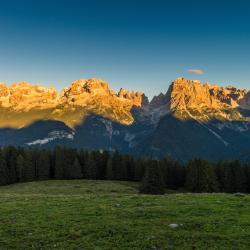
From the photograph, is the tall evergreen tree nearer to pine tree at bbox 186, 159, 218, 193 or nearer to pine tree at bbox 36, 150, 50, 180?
pine tree at bbox 36, 150, 50, 180

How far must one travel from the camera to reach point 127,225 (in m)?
26.7

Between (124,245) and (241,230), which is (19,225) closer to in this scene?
(124,245)

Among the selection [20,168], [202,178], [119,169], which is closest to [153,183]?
[202,178]

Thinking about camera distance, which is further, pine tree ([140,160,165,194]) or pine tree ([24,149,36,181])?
pine tree ([24,149,36,181])

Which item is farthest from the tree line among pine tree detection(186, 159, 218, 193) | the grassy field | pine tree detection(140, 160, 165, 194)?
the grassy field

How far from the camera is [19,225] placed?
28.0 m

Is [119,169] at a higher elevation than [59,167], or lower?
lower

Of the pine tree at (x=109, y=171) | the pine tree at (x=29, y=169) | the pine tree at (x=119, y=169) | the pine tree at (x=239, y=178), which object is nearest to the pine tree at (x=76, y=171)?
the pine tree at (x=109, y=171)

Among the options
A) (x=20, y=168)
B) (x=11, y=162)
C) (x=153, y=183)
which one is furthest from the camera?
(x=11, y=162)

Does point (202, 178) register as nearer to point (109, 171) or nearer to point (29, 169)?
point (109, 171)

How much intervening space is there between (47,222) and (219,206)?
16.4 m

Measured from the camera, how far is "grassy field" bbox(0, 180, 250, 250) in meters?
23.1

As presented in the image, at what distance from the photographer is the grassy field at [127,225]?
75.8 ft

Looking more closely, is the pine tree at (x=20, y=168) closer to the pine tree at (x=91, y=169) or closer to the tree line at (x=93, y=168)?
the tree line at (x=93, y=168)
